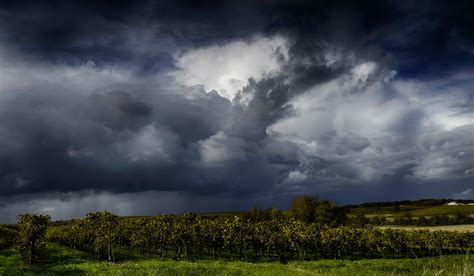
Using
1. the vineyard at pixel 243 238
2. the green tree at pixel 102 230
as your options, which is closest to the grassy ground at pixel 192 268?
the green tree at pixel 102 230

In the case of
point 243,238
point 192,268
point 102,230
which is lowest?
point 243,238

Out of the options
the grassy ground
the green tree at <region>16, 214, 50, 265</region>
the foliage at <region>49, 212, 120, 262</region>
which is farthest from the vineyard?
the green tree at <region>16, 214, 50, 265</region>

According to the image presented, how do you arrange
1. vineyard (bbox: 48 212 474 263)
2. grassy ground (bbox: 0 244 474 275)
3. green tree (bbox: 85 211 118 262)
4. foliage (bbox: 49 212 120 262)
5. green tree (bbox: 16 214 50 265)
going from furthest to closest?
vineyard (bbox: 48 212 474 263) → foliage (bbox: 49 212 120 262) → green tree (bbox: 85 211 118 262) → green tree (bbox: 16 214 50 265) → grassy ground (bbox: 0 244 474 275)

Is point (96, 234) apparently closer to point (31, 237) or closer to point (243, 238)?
point (31, 237)

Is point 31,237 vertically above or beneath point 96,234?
above

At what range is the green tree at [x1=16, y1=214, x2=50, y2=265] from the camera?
7268 cm

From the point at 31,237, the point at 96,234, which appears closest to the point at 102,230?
the point at 96,234

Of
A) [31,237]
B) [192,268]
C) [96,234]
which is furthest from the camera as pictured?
[96,234]

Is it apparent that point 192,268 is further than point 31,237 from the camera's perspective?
No

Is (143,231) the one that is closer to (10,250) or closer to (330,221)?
(10,250)

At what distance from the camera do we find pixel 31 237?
7294 centimetres

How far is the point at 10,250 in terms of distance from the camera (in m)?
86.7

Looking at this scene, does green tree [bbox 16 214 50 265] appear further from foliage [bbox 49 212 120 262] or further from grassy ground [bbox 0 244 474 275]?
foliage [bbox 49 212 120 262]

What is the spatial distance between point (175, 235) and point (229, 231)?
1681 centimetres
